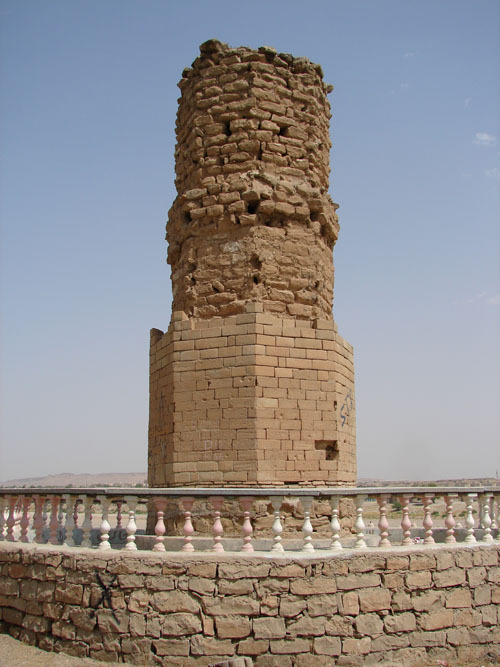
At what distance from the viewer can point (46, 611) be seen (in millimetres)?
7051

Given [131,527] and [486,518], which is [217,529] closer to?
[131,527]

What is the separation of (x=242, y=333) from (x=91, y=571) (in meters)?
3.78

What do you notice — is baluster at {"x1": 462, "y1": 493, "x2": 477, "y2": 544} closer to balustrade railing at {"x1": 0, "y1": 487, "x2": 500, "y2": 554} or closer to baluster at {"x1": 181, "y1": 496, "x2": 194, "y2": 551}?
balustrade railing at {"x1": 0, "y1": 487, "x2": 500, "y2": 554}

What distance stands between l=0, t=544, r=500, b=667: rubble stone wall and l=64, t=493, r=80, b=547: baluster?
0.66 feet

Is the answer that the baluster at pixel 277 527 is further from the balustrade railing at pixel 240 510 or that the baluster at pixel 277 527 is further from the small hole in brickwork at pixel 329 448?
the small hole in brickwork at pixel 329 448

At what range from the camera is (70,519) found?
281 inches

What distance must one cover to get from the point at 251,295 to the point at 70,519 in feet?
13.1

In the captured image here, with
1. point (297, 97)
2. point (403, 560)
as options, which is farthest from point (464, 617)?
point (297, 97)

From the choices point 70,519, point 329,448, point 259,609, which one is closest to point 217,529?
point 259,609

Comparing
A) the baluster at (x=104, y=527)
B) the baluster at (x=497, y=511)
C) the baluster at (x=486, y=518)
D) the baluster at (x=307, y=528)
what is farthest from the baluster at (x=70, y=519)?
the baluster at (x=497, y=511)

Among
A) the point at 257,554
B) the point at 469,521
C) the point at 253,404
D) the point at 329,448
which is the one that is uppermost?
the point at 253,404

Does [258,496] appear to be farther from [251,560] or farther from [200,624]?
[200,624]

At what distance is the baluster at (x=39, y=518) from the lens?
7816 mm

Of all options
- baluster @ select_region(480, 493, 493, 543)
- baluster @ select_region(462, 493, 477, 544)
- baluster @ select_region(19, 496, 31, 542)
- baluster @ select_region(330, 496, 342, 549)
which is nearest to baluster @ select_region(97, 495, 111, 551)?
baluster @ select_region(19, 496, 31, 542)
